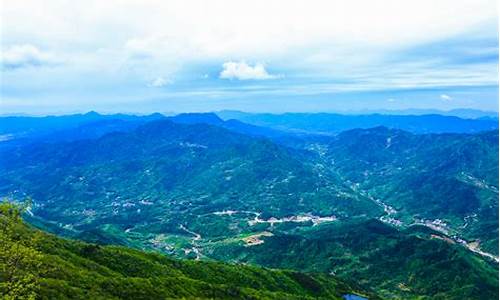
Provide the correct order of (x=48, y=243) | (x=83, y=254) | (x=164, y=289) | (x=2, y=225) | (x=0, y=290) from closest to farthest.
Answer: (x=0, y=290) < (x=2, y=225) < (x=164, y=289) < (x=48, y=243) < (x=83, y=254)

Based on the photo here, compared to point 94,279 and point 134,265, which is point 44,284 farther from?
point 134,265

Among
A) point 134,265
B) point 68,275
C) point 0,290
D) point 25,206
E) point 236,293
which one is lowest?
point 236,293

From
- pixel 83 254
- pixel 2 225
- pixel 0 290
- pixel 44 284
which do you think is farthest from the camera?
pixel 83 254

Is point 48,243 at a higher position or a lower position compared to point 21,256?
lower

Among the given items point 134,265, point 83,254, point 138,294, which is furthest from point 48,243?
point 138,294

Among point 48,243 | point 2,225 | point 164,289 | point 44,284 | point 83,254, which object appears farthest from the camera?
point 83,254

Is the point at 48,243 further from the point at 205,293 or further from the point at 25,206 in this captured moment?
the point at 25,206

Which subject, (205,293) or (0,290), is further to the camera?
(205,293)

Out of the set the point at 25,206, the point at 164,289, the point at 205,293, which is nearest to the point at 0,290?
the point at 25,206

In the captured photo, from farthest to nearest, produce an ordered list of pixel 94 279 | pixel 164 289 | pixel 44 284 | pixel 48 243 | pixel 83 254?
1. pixel 83 254
2. pixel 48 243
3. pixel 164 289
4. pixel 94 279
5. pixel 44 284
